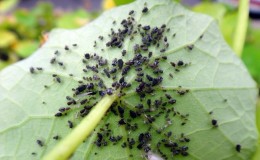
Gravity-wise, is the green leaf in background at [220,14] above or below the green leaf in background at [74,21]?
below

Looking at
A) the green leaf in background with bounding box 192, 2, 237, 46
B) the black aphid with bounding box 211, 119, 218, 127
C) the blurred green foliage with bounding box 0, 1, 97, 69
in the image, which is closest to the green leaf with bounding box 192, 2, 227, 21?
the green leaf in background with bounding box 192, 2, 237, 46

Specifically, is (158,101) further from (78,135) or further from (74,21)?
(74,21)

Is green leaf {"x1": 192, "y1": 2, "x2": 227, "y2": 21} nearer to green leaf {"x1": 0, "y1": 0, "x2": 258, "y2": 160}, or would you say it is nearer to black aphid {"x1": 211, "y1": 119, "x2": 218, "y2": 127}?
green leaf {"x1": 0, "y1": 0, "x2": 258, "y2": 160}

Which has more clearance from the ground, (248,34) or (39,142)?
(248,34)

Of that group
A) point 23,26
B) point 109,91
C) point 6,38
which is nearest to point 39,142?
point 109,91

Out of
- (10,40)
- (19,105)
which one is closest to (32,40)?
(10,40)

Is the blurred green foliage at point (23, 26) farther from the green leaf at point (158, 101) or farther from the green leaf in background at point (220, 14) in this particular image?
the green leaf at point (158, 101)

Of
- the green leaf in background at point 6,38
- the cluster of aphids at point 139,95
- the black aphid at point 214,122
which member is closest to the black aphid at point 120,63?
the cluster of aphids at point 139,95
